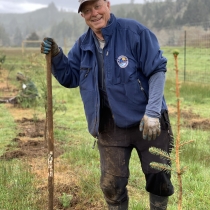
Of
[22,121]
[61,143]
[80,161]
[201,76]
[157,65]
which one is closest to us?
[157,65]

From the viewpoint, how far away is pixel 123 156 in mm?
2732

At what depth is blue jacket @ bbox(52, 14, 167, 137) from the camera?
8.25 ft

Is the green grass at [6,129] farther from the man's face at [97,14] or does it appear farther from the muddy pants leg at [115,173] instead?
the man's face at [97,14]

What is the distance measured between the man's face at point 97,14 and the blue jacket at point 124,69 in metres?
0.05

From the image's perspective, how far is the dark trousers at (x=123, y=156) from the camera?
2.63 metres

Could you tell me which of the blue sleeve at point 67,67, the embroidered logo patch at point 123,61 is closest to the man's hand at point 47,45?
the blue sleeve at point 67,67

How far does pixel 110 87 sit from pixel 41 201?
148cm

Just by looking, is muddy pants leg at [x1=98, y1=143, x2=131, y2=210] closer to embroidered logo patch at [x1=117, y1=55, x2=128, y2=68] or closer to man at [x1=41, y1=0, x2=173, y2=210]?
man at [x1=41, y1=0, x2=173, y2=210]

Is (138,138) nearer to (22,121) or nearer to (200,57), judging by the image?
(22,121)

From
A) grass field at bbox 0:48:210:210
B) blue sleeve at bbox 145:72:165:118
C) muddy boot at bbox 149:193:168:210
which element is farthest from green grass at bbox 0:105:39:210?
blue sleeve at bbox 145:72:165:118

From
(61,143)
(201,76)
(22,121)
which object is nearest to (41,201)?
(61,143)

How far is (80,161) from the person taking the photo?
4.69m

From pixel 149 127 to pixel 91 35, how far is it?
846 mm

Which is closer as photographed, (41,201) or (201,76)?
(41,201)
